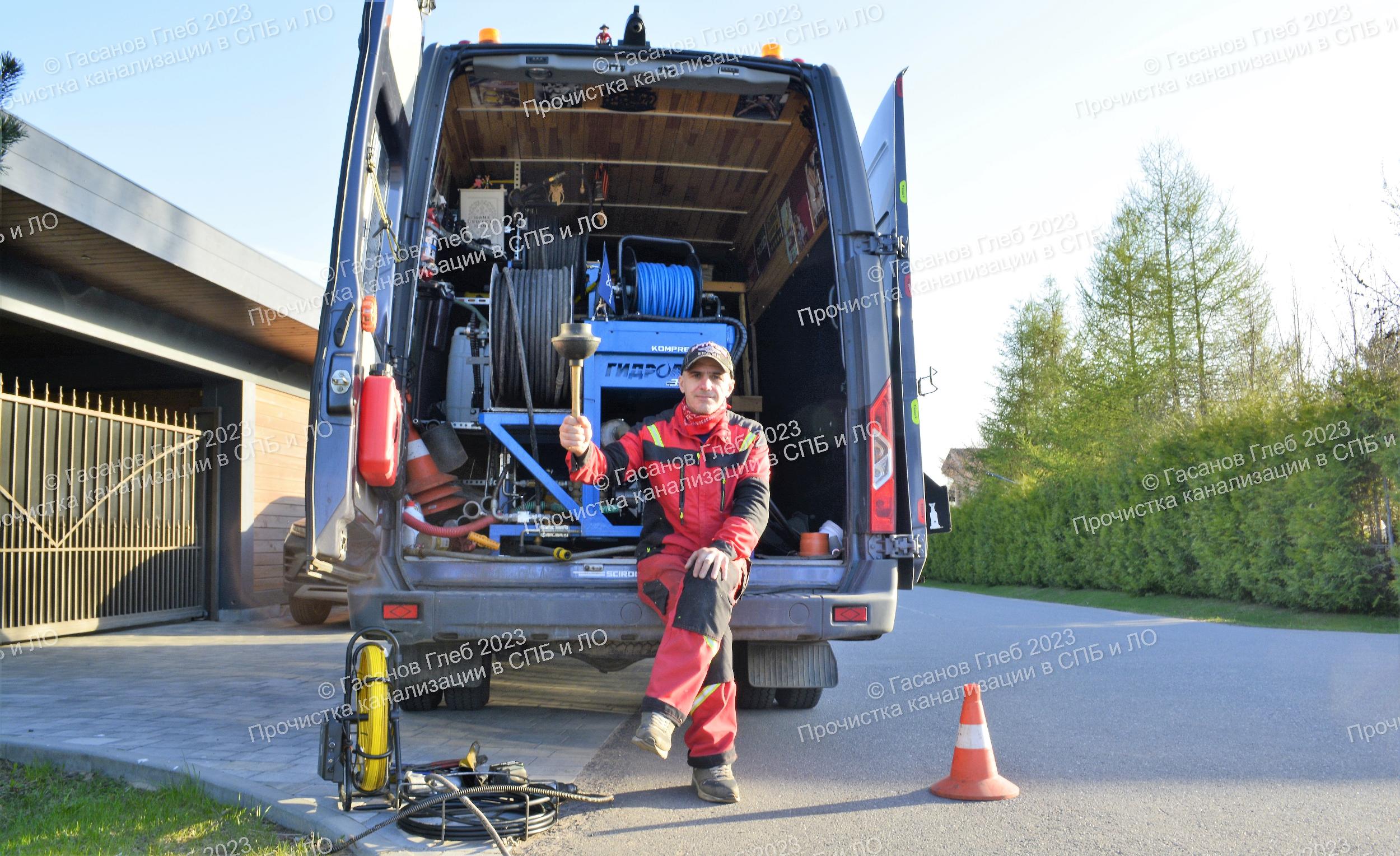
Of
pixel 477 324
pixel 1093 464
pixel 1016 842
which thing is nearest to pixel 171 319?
pixel 477 324

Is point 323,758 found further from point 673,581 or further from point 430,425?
point 430,425

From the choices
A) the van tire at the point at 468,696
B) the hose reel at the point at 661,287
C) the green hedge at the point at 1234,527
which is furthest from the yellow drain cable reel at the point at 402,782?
the green hedge at the point at 1234,527

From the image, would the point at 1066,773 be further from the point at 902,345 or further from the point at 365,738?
the point at 365,738

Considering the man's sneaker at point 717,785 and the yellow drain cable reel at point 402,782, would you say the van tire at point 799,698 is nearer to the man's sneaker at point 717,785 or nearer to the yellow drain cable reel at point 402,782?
the man's sneaker at point 717,785

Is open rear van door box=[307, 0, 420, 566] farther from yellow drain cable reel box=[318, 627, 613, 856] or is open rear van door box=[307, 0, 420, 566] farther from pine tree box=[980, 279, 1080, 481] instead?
pine tree box=[980, 279, 1080, 481]

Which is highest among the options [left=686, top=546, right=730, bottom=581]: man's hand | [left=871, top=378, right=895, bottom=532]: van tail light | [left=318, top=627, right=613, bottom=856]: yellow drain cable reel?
[left=871, top=378, right=895, bottom=532]: van tail light

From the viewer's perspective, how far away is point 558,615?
14.3 feet

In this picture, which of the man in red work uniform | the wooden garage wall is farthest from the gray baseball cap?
the wooden garage wall

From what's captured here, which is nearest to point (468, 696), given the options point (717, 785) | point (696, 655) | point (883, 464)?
point (717, 785)

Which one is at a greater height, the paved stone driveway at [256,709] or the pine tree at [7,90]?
the pine tree at [7,90]

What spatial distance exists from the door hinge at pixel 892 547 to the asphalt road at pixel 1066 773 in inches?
34.7

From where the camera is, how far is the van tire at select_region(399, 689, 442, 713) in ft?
18.1

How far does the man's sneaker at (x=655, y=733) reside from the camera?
3.58 meters

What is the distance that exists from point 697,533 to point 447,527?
1478 millimetres
